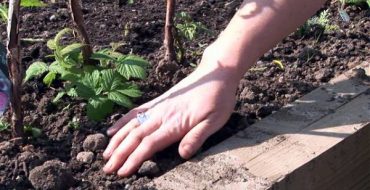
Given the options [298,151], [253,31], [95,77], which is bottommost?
[298,151]

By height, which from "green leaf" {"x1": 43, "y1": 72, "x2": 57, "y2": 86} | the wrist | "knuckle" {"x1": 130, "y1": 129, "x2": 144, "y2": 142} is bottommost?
"knuckle" {"x1": 130, "y1": 129, "x2": 144, "y2": 142}

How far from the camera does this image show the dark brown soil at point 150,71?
256cm

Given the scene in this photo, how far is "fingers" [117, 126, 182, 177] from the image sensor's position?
2506 mm

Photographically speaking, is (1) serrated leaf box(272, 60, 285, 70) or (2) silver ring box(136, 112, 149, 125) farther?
(1) serrated leaf box(272, 60, 285, 70)

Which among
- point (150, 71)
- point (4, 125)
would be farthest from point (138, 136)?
point (150, 71)

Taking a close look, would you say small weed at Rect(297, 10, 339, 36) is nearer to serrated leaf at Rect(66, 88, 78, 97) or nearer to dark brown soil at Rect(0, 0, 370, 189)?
dark brown soil at Rect(0, 0, 370, 189)

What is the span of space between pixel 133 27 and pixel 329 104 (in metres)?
0.95

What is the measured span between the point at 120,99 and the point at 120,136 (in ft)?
0.60

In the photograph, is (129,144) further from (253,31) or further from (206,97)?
(253,31)

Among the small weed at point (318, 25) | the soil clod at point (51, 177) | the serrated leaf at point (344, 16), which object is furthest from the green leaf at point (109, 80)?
the serrated leaf at point (344, 16)

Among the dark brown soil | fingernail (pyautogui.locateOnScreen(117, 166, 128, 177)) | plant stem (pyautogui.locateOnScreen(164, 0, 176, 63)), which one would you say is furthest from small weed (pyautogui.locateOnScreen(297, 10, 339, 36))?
fingernail (pyautogui.locateOnScreen(117, 166, 128, 177))

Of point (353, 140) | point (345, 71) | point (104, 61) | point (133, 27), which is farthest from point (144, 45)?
point (353, 140)

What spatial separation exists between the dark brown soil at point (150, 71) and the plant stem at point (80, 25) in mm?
170

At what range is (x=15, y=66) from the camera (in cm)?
254
